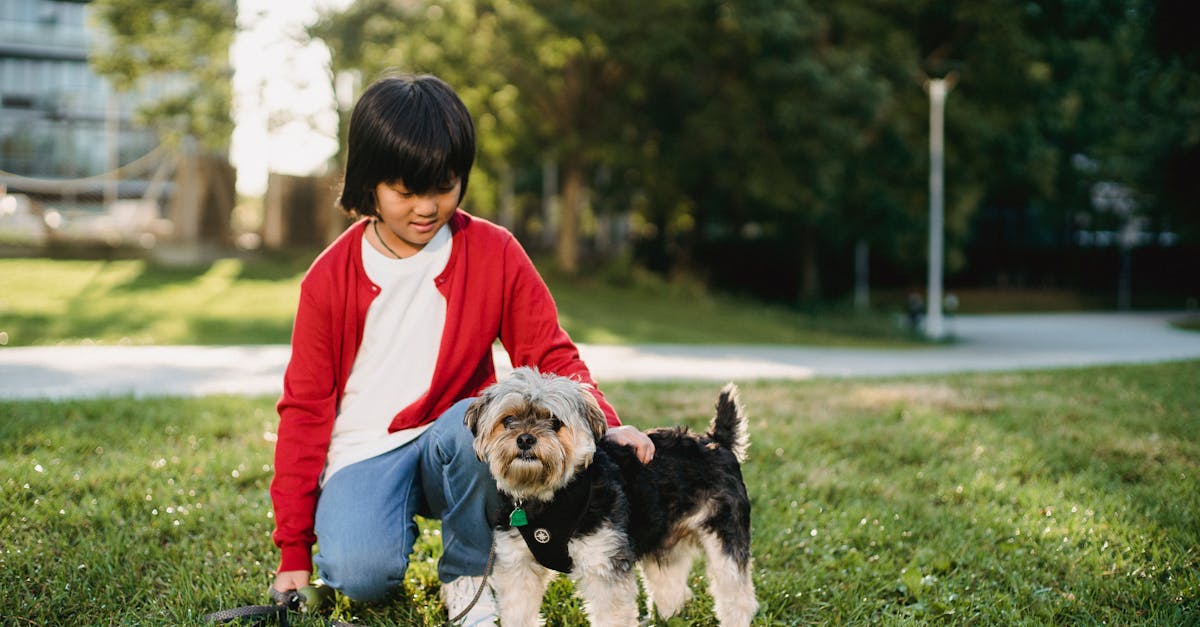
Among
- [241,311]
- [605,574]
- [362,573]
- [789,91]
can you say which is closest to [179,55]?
[241,311]

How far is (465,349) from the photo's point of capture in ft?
11.1

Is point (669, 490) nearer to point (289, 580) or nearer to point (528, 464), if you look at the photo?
point (528, 464)

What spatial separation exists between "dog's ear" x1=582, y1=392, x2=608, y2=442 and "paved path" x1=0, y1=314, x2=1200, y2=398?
5.92m

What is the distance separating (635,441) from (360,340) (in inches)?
46.8

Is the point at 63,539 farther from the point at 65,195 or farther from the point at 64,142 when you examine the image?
the point at 64,142

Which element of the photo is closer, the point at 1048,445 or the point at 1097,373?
the point at 1048,445

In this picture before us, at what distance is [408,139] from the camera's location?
3.06m

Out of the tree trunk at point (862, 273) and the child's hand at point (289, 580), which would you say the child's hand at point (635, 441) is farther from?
the tree trunk at point (862, 273)

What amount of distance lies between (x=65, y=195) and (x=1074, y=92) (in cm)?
3225

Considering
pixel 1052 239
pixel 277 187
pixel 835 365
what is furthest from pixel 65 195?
pixel 1052 239

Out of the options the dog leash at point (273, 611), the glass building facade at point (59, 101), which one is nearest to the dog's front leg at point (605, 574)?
the dog leash at point (273, 611)

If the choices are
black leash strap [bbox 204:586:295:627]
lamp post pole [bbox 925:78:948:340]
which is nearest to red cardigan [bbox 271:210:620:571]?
black leash strap [bbox 204:586:295:627]

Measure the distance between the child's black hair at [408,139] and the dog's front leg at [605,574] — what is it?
1.32m

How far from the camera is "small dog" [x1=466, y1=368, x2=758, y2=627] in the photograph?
280 centimetres
